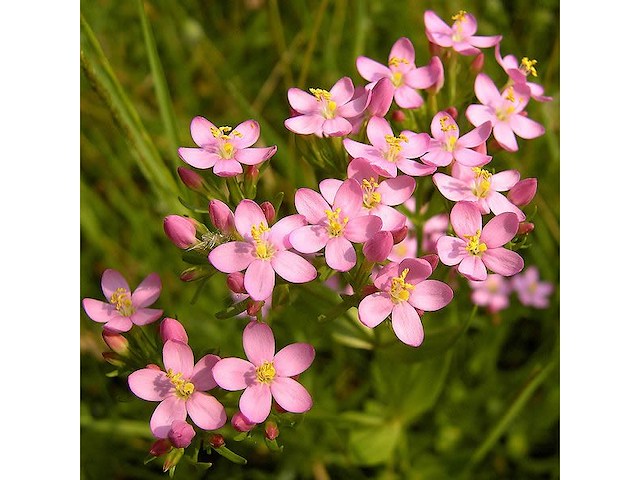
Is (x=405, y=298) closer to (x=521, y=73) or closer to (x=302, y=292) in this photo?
(x=302, y=292)

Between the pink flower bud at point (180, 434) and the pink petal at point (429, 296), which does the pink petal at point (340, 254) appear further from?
the pink flower bud at point (180, 434)

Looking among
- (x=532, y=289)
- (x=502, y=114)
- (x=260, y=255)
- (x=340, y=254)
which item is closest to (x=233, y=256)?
(x=260, y=255)

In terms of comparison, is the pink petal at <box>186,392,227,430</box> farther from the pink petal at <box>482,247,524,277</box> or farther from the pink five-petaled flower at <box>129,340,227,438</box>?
the pink petal at <box>482,247,524,277</box>

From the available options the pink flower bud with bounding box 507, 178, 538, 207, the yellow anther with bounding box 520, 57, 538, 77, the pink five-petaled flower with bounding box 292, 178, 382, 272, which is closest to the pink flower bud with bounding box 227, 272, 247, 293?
the pink five-petaled flower with bounding box 292, 178, 382, 272

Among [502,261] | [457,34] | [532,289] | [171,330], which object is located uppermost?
[457,34]

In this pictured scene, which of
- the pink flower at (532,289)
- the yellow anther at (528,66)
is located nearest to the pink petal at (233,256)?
the yellow anther at (528,66)

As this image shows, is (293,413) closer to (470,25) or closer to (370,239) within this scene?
(370,239)
